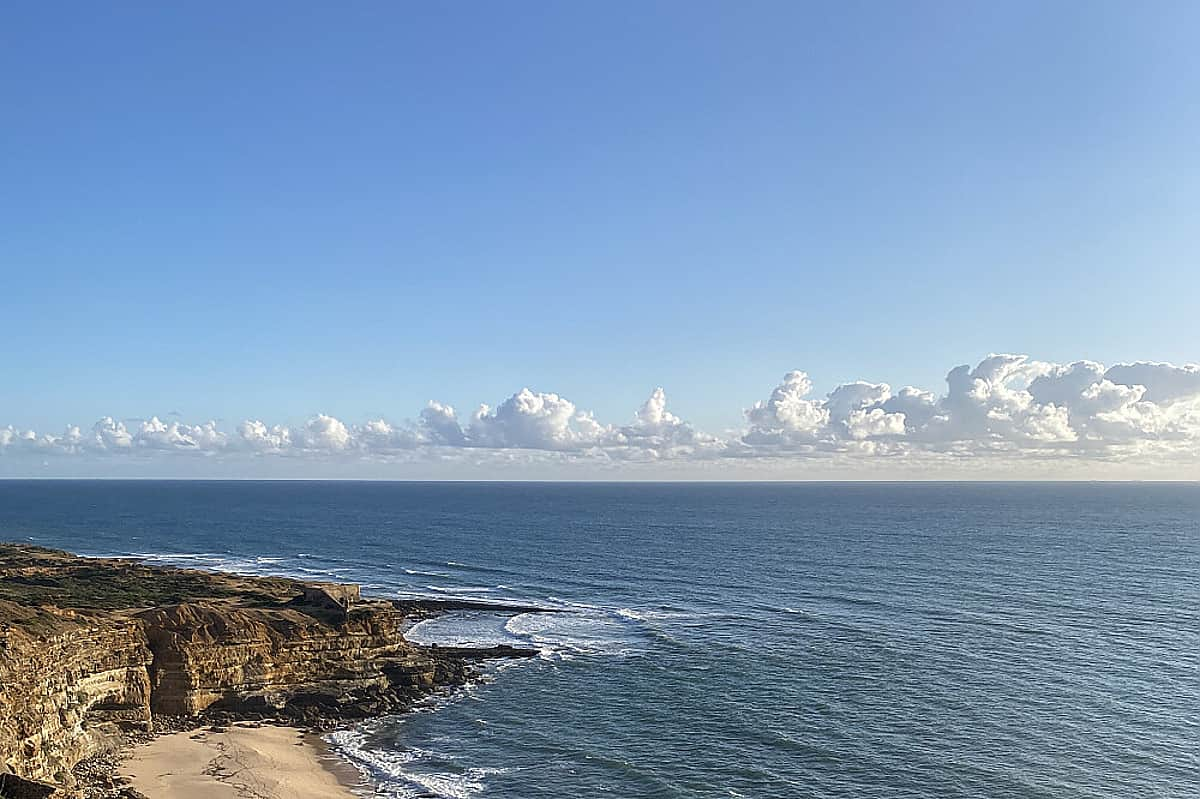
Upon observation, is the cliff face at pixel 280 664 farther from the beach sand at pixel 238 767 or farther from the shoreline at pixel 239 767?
the beach sand at pixel 238 767

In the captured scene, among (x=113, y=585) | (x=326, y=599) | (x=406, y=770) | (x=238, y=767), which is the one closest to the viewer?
(x=238, y=767)

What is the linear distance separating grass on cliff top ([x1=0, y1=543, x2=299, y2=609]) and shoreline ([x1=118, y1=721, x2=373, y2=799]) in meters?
17.6

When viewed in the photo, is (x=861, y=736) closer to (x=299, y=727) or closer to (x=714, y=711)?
(x=714, y=711)

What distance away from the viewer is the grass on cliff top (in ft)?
243

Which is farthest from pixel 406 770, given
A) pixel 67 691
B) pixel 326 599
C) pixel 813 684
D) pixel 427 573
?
pixel 427 573

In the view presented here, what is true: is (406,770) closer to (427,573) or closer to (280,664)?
(280,664)

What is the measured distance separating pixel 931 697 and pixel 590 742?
25.2 metres

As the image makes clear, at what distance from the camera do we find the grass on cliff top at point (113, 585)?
2913 inches

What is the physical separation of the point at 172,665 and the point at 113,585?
122 ft

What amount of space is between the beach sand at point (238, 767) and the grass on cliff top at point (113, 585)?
698 inches

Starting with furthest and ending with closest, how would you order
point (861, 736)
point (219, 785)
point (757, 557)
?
point (757, 557)
point (861, 736)
point (219, 785)

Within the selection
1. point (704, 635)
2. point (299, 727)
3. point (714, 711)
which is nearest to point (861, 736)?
point (714, 711)

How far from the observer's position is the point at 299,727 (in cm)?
5947

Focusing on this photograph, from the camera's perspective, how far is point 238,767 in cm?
5119
